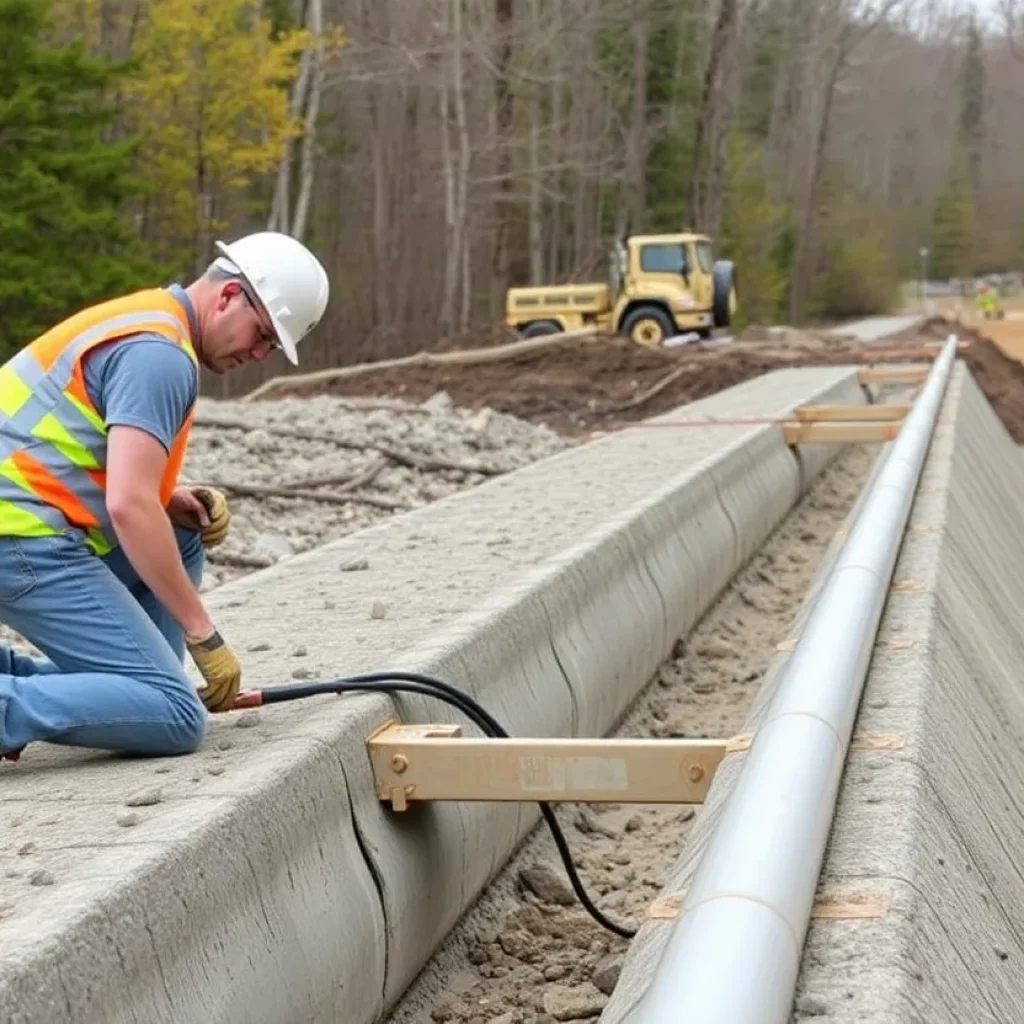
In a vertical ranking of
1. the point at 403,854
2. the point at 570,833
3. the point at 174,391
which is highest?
the point at 174,391

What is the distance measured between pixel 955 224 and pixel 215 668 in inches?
4540

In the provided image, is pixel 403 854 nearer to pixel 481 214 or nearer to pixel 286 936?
pixel 286 936

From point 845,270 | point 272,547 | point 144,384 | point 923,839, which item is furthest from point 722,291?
point 845,270

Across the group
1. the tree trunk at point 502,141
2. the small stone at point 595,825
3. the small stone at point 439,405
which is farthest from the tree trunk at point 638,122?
the small stone at point 595,825

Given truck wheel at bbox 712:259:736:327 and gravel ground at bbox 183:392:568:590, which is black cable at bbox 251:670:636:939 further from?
truck wheel at bbox 712:259:736:327

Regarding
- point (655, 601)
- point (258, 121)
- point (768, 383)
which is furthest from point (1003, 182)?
point (655, 601)

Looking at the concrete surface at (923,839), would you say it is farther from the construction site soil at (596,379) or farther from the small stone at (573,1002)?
the construction site soil at (596,379)

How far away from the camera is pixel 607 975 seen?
179 inches

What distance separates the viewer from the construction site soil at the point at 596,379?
20938 millimetres

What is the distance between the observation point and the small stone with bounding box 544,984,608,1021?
436 centimetres

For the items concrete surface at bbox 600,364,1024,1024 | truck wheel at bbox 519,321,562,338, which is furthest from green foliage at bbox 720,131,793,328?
concrete surface at bbox 600,364,1024,1024

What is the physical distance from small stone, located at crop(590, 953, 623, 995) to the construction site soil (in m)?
14.7

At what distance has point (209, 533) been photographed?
4863 millimetres

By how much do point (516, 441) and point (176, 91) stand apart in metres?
29.5
